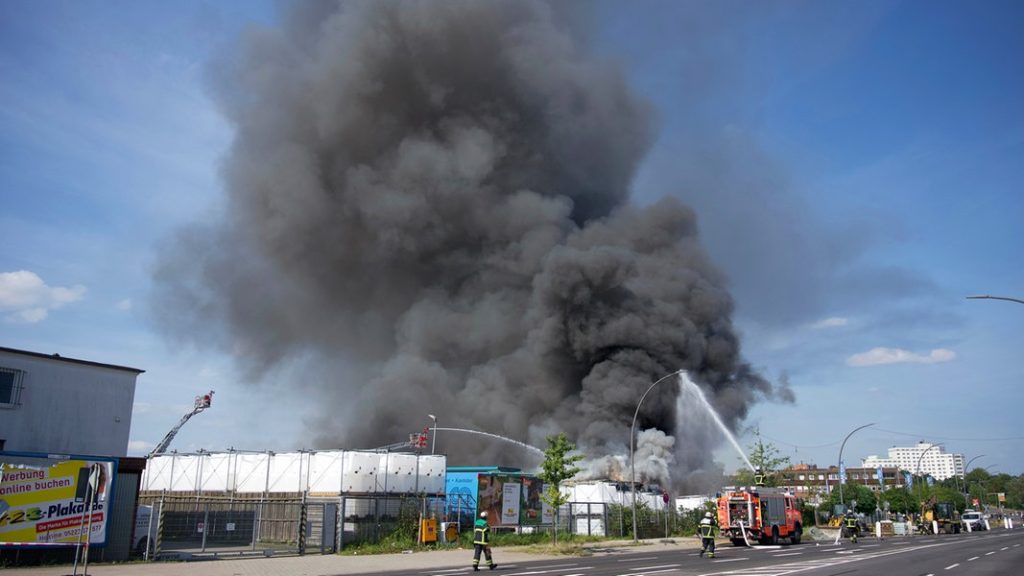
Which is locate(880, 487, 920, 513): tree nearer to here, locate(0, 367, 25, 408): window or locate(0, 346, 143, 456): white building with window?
locate(0, 346, 143, 456): white building with window

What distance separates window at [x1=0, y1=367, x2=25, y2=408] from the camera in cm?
2239

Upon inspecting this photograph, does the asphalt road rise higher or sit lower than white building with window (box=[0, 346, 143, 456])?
lower

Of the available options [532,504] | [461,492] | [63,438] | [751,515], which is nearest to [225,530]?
[63,438]

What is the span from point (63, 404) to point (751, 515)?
2456 cm

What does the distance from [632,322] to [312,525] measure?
2449cm

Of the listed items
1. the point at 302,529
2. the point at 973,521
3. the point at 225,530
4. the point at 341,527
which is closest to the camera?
the point at 302,529

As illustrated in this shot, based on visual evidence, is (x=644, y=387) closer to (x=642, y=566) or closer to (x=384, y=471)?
(x=384, y=471)

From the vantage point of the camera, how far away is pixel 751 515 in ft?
87.9

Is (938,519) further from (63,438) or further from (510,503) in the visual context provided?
(63,438)

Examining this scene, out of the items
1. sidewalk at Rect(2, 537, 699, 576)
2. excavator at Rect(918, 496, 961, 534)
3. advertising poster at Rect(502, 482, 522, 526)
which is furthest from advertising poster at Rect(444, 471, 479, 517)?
excavator at Rect(918, 496, 961, 534)

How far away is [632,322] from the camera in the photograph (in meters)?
43.0

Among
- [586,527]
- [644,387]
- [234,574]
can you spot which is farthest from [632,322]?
[234,574]

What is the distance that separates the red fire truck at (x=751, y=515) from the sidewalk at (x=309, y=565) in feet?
17.3

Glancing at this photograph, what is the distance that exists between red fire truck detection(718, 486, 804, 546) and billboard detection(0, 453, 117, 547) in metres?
20.6
